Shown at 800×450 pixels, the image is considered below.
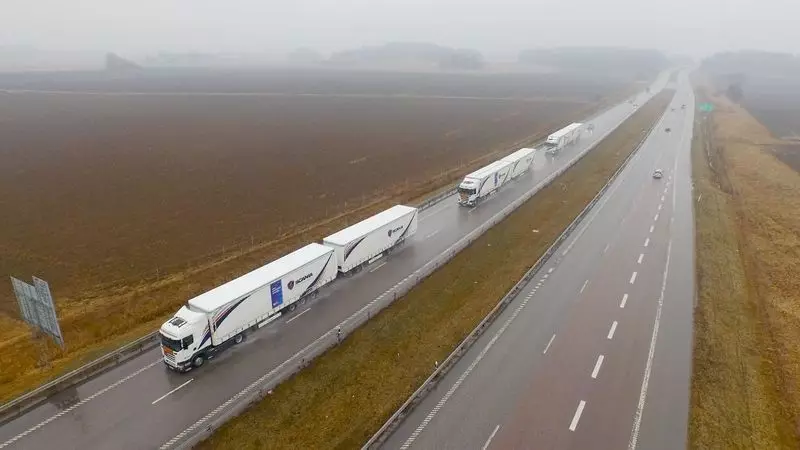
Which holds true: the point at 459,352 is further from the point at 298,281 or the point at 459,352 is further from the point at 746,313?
the point at 746,313

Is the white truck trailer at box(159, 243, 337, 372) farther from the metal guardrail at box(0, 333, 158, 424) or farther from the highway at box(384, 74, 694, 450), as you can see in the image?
the highway at box(384, 74, 694, 450)

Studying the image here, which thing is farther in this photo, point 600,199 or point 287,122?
point 287,122

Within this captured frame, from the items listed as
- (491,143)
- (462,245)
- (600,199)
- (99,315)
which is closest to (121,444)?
(99,315)

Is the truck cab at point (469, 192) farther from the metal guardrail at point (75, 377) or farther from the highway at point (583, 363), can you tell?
the metal guardrail at point (75, 377)

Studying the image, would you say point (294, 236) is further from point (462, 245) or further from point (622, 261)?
point (622, 261)

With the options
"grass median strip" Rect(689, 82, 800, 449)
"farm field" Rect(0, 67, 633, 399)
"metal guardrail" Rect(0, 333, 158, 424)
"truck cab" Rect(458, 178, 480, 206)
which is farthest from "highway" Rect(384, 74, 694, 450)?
"farm field" Rect(0, 67, 633, 399)

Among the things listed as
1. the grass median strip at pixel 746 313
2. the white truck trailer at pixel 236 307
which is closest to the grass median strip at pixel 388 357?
the white truck trailer at pixel 236 307
